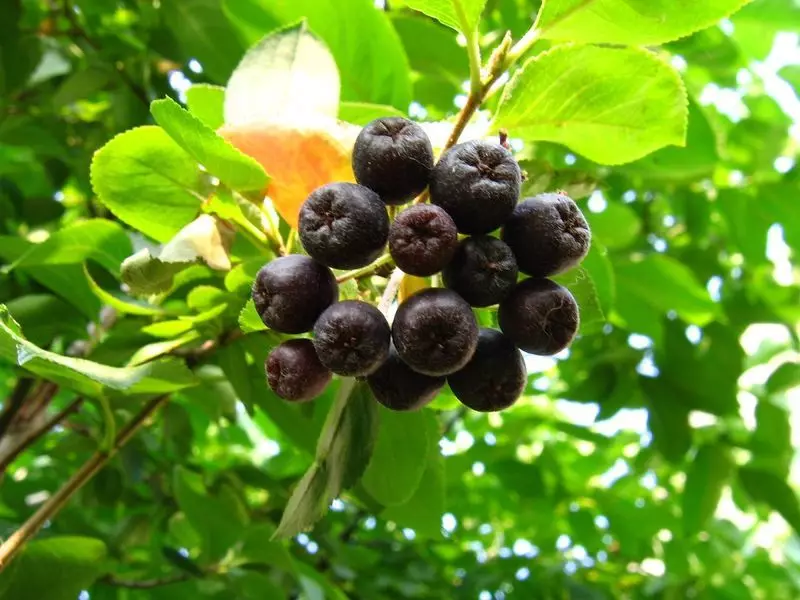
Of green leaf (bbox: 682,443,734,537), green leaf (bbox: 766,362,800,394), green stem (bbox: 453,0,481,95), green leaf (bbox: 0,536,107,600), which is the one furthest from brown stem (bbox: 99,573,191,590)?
green leaf (bbox: 766,362,800,394)

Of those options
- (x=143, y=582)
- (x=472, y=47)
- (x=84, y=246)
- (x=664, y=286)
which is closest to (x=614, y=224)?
(x=664, y=286)

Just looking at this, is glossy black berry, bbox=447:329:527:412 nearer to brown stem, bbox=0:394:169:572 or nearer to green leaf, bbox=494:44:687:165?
green leaf, bbox=494:44:687:165

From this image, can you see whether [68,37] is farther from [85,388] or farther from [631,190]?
[631,190]

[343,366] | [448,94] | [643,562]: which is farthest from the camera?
[643,562]

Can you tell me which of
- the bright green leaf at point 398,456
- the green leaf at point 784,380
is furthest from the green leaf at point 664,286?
the bright green leaf at point 398,456

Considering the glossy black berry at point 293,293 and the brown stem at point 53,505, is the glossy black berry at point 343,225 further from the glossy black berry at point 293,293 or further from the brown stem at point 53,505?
the brown stem at point 53,505

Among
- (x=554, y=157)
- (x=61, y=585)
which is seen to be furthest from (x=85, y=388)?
(x=554, y=157)

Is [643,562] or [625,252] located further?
[643,562]

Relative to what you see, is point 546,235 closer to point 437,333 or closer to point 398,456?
point 437,333
